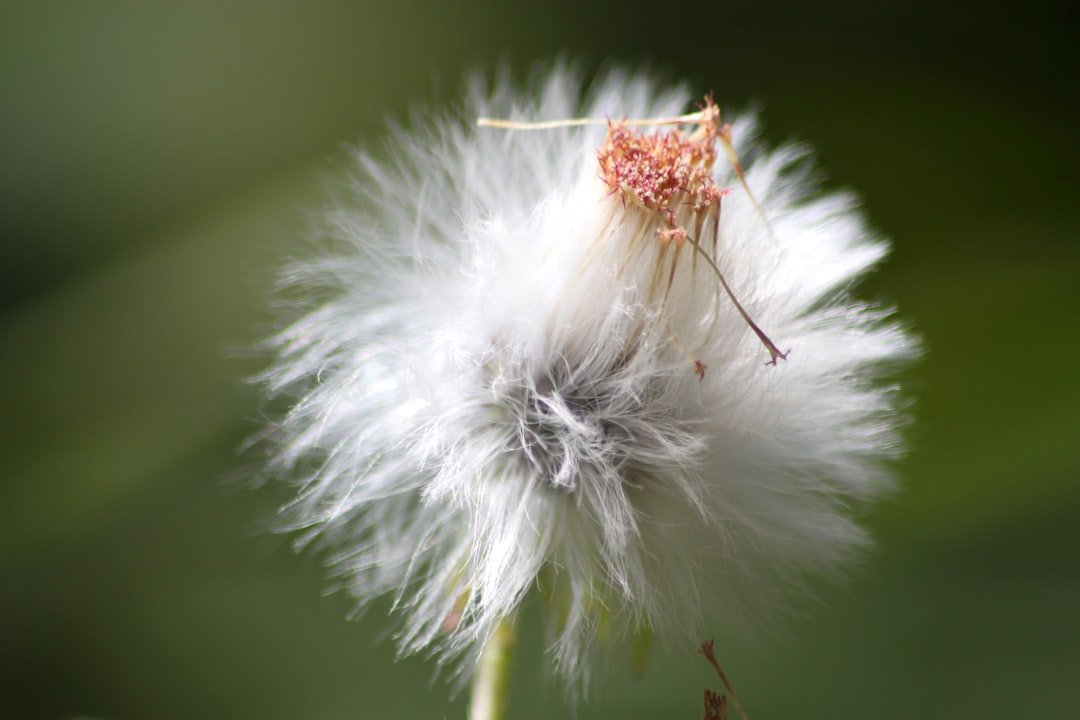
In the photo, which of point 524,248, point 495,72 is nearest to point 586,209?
point 524,248

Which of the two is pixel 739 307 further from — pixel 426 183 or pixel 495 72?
pixel 495 72

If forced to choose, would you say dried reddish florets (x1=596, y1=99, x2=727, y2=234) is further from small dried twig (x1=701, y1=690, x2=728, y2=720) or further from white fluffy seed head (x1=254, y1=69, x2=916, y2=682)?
small dried twig (x1=701, y1=690, x2=728, y2=720)

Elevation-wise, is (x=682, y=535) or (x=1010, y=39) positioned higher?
(x=1010, y=39)

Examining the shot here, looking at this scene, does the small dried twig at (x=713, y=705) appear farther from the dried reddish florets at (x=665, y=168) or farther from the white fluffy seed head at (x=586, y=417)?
the dried reddish florets at (x=665, y=168)

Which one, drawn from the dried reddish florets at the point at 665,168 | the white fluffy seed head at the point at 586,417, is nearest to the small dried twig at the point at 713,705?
the white fluffy seed head at the point at 586,417

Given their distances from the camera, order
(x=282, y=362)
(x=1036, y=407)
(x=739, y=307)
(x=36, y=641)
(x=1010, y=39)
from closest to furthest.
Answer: (x=739, y=307) < (x=282, y=362) < (x=36, y=641) < (x=1036, y=407) < (x=1010, y=39)

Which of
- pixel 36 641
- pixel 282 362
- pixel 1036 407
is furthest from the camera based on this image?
pixel 1036 407

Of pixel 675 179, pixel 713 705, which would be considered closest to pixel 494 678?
pixel 713 705
